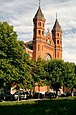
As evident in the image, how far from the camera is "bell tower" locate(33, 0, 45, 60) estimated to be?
90.9 metres

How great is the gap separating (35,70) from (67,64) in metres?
10.6

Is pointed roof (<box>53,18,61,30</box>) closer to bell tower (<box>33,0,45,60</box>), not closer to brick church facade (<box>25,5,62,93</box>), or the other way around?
brick church facade (<box>25,5,62,93</box>)

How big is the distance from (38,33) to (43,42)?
141 inches

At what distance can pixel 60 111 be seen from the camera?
18.8m

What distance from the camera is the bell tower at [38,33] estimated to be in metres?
90.9

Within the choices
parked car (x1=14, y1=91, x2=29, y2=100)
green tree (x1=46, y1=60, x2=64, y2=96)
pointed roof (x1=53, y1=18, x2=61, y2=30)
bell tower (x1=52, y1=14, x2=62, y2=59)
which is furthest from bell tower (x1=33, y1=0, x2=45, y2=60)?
parked car (x1=14, y1=91, x2=29, y2=100)

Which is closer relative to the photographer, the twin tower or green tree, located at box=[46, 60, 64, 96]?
green tree, located at box=[46, 60, 64, 96]

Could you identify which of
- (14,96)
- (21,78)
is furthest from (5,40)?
(14,96)

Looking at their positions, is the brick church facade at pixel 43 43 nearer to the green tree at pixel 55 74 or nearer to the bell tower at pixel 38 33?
the bell tower at pixel 38 33

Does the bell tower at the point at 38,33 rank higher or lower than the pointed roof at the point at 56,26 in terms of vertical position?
lower

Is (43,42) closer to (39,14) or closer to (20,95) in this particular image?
(39,14)

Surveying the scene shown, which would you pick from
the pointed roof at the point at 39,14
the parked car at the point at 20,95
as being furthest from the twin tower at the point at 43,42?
the parked car at the point at 20,95

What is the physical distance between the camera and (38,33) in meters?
92.1

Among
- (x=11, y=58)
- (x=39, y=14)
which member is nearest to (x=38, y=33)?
(x=39, y=14)
